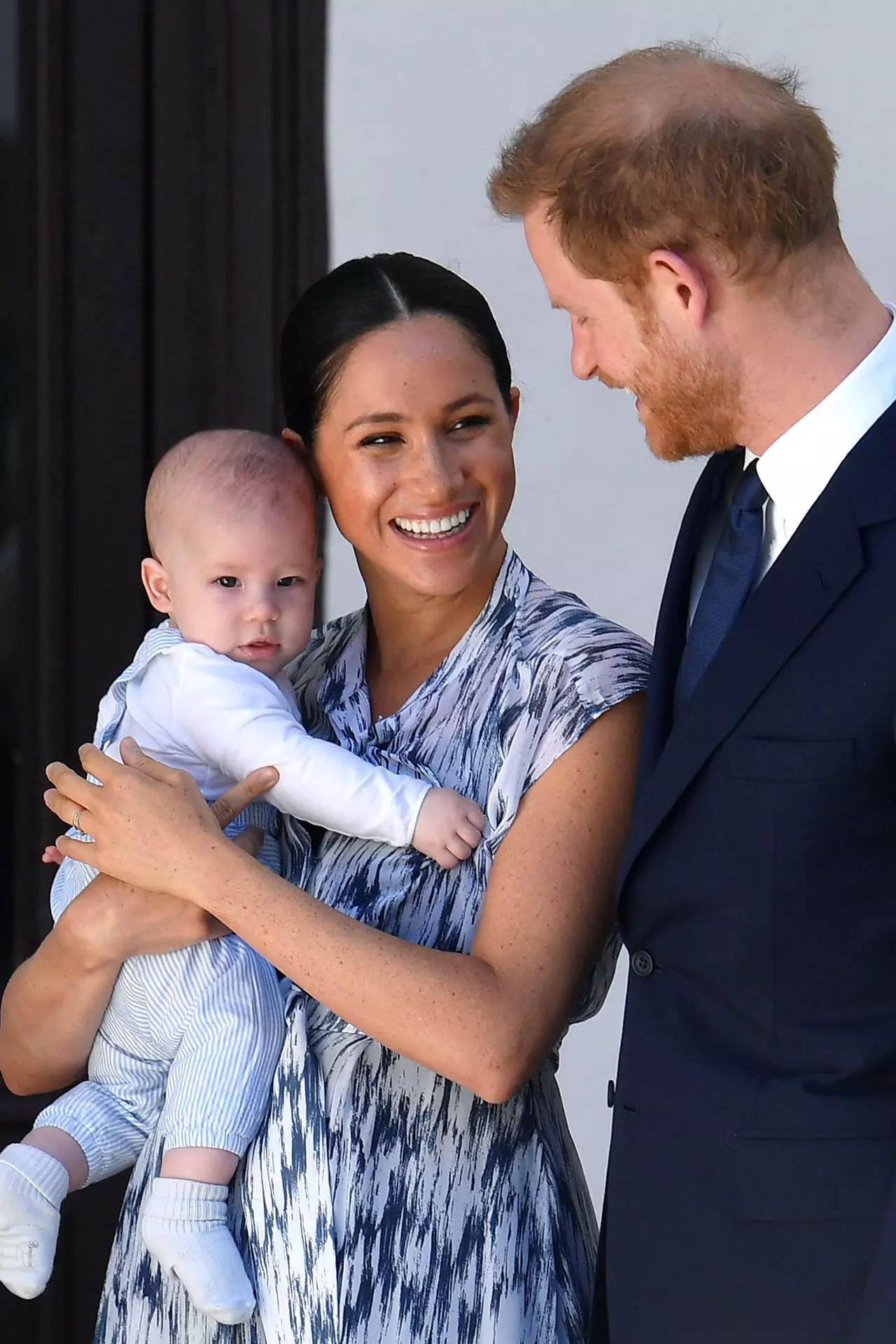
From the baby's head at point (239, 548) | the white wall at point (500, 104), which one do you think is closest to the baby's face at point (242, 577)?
the baby's head at point (239, 548)

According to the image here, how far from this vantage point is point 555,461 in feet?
11.3

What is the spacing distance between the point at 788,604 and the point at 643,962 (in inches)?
15.9

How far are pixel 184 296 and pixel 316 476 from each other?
3.70 feet

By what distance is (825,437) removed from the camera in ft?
5.29

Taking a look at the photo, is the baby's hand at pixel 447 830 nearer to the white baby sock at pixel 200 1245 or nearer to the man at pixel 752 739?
the man at pixel 752 739

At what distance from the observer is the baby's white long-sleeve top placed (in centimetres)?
192

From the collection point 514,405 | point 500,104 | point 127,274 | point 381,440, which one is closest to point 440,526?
point 381,440

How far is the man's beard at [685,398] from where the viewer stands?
1655mm

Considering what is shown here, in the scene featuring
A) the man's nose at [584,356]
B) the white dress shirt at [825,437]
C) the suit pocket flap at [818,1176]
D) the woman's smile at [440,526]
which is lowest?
the suit pocket flap at [818,1176]

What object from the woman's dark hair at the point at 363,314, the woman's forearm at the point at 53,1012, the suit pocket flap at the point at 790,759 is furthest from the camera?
the woman's dark hair at the point at 363,314

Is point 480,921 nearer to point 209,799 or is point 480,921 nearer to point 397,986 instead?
point 397,986

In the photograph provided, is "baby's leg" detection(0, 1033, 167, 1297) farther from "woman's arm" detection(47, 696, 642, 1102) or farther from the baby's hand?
the baby's hand

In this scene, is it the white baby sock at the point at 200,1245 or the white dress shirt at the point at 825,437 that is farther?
the white baby sock at the point at 200,1245

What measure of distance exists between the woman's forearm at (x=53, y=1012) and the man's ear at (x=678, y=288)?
0.99 metres
